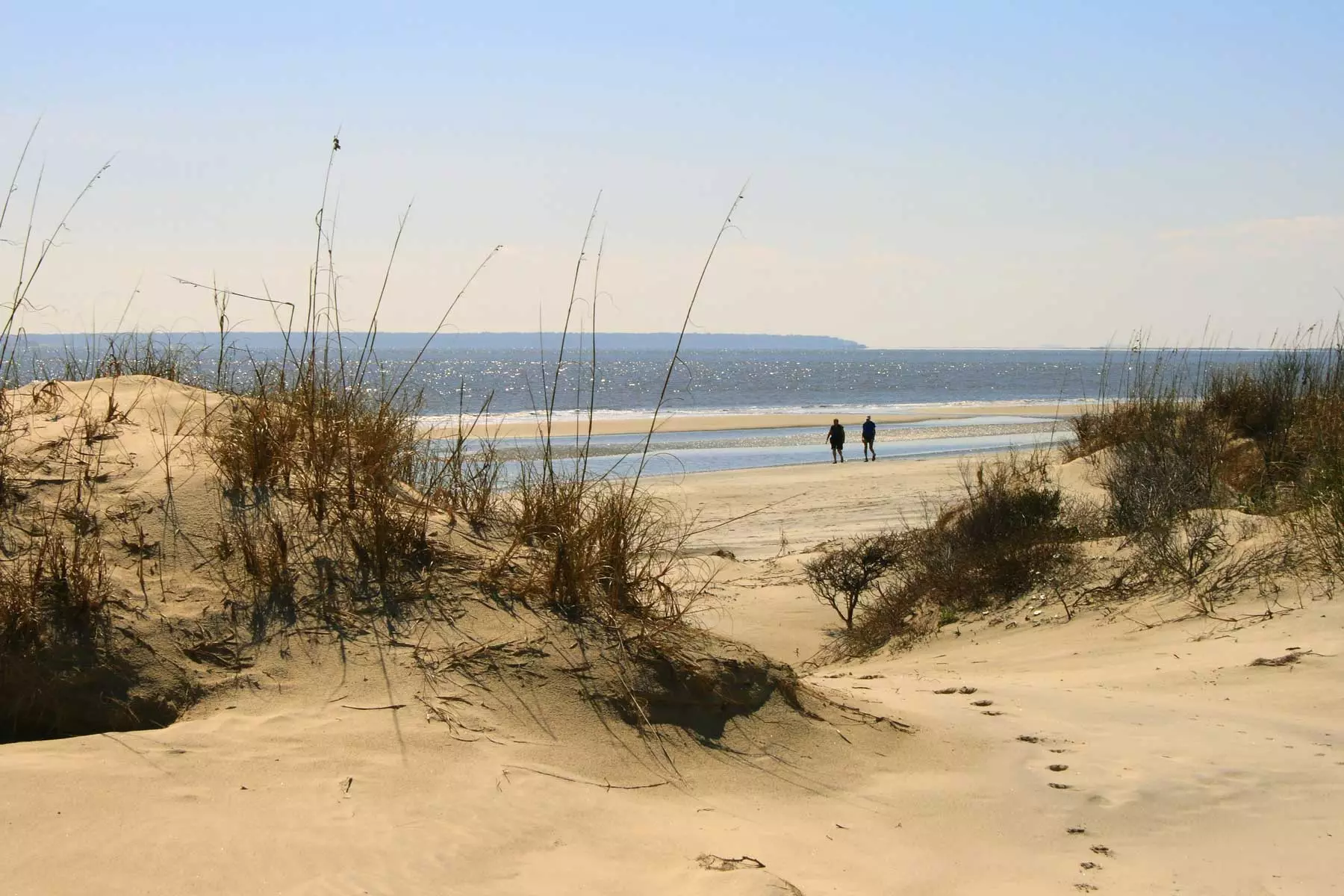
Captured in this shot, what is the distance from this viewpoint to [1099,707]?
534cm

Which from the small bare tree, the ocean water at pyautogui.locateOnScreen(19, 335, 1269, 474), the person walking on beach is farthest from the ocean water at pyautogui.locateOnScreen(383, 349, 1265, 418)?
the small bare tree

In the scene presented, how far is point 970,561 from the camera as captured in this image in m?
9.40

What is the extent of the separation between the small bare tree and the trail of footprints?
3880 mm

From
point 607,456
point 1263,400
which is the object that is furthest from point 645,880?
point 607,456

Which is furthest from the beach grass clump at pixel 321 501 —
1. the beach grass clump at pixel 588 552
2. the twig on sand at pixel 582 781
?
the twig on sand at pixel 582 781

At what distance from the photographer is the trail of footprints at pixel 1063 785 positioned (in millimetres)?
3459

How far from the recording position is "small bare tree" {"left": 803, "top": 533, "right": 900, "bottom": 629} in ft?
32.4

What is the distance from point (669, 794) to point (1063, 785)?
1.68m

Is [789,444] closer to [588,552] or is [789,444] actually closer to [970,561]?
[970,561]

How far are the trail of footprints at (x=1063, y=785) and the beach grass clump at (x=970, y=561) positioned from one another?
9.52ft

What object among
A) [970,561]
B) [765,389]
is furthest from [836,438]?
[765,389]

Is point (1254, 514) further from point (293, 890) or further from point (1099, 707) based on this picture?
point (293, 890)

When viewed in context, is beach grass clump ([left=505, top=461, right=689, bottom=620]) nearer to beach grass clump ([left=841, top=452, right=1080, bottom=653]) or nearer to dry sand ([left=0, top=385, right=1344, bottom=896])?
dry sand ([left=0, top=385, right=1344, bottom=896])

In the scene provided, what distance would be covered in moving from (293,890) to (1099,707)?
416cm
